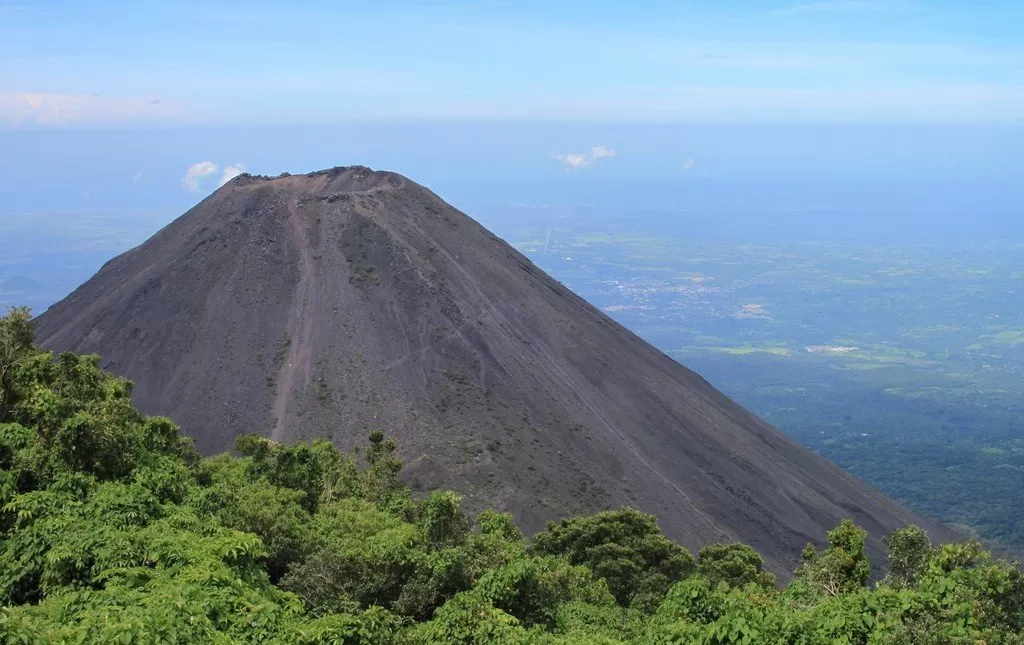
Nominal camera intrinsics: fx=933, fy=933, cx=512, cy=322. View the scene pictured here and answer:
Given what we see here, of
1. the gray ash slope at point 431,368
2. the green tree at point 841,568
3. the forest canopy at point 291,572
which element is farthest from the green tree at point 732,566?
the gray ash slope at point 431,368

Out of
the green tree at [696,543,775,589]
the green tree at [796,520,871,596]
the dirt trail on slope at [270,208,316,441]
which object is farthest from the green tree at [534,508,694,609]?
the dirt trail on slope at [270,208,316,441]

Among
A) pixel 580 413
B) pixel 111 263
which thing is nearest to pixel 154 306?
pixel 111 263

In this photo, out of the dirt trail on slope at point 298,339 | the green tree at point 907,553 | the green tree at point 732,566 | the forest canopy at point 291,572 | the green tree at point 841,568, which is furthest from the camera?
the dirt trail on slope at point 298,339

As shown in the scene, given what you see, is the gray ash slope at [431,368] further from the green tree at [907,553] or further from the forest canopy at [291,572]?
the green tree at [907,553]

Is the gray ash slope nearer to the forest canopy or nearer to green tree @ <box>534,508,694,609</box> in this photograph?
green tree @ <box>534,508,694,609</box>

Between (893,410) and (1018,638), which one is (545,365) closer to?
(1018,638)

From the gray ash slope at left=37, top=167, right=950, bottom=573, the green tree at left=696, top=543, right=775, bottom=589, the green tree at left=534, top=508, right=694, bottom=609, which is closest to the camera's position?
the green tree at left=696, top=543, right=775, bottom=589

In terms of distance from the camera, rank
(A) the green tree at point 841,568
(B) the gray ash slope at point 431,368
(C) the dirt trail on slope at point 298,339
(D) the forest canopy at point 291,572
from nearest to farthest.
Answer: (D) the forest canopy at point 291,572, (A) the green tree at point 841,568, (B) the gray ash slope at point 431,368, (C) the dirt trail on slope at point 298,339
